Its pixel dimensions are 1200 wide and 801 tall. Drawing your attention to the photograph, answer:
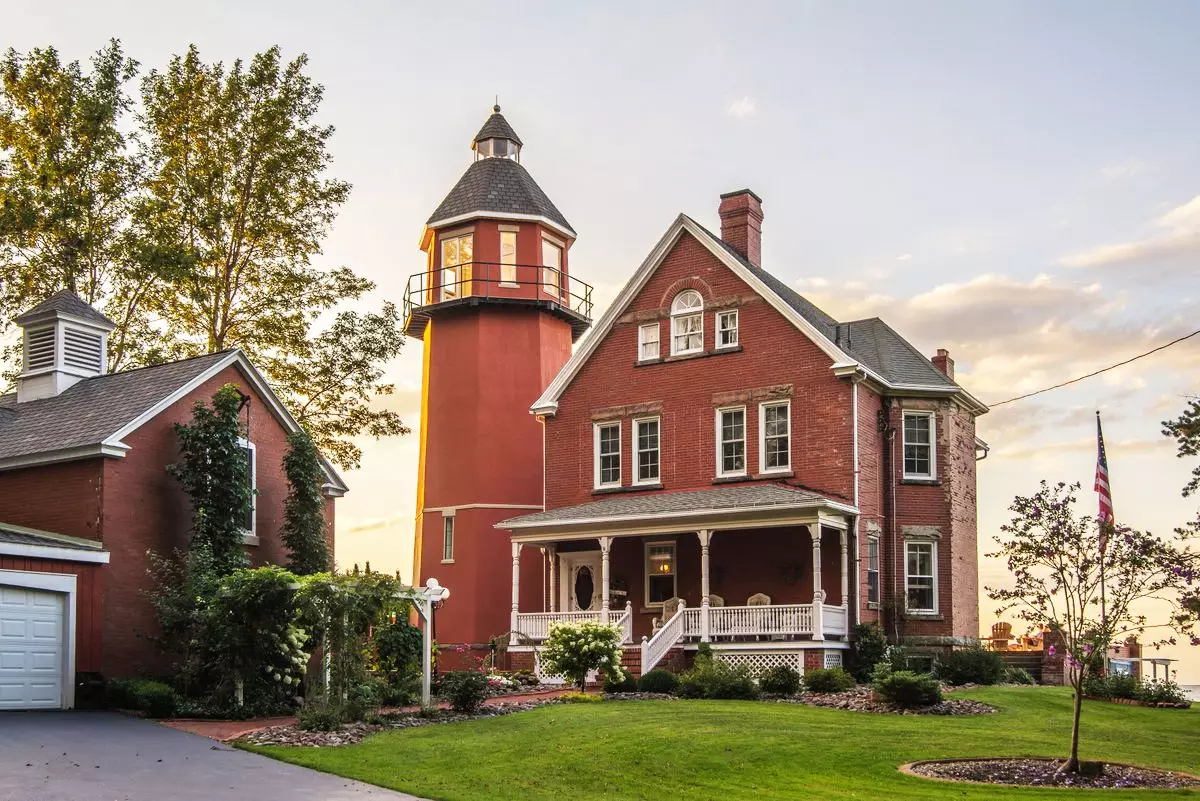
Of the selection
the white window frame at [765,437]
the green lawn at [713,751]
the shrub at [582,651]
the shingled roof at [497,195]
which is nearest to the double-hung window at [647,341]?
the white window frame at [765,437]

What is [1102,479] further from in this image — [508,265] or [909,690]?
[508,265]

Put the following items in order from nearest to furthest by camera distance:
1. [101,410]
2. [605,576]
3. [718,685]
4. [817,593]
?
[718,685] < [101,410] < [817,593] < [605,576]

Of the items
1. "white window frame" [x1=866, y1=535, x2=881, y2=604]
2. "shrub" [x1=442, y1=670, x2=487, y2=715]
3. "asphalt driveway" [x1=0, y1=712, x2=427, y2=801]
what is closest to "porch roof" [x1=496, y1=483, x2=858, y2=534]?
"white window frame" [x1=866, y1=535, x2=881, y2=604]

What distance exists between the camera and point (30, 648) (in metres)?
19.9

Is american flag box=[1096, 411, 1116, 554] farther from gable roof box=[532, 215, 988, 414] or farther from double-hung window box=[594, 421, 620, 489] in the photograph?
double-hung window box=[594, 421, 620, 489]

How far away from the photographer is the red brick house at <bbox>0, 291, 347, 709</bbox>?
793 inches

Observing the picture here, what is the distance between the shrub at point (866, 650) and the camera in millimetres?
26266

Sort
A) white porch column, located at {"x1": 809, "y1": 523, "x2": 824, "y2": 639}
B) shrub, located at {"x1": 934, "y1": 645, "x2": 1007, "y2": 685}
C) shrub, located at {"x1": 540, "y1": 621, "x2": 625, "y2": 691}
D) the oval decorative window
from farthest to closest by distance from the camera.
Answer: the oval decorative window → shrub, located at {"x1": 934, "y1": 645, "x2": 1007, "y2": 685} → white porch column, located at {"x1": 809, "y1": 523, "x2": 824, "y2": 639} → shrub, located at {"x1": 540, "y1": 621, "x2": 625, "y2": 691}

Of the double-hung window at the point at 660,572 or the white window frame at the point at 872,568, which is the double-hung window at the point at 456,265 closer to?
the double-hung window at the point at 660,572

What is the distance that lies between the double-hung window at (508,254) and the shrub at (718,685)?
49.1ft

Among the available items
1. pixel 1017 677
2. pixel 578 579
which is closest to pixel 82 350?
pixel 578 579

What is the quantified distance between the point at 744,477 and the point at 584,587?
17.0ft

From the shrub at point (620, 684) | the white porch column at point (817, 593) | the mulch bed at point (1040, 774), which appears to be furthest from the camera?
the white porch column at point (817, 593)

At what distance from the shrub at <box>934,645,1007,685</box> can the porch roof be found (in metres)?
3.67
